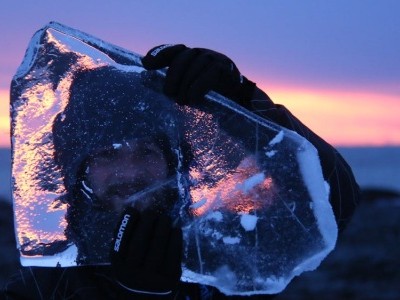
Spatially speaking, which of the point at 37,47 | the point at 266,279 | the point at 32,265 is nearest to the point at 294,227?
the point at 266,279

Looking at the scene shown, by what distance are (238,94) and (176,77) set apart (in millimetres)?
350

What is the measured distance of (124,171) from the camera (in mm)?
1899

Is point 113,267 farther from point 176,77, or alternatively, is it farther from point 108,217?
point 176,77

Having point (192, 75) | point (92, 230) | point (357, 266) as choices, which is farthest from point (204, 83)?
point (357, 266)

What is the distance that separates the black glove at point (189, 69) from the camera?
1771mm

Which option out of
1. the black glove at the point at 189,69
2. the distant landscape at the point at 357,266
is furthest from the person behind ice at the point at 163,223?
the distant landscape at the point at 357,266

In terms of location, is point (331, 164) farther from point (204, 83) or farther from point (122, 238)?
point (122, 238)

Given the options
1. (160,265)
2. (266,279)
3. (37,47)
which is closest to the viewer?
(160,265)

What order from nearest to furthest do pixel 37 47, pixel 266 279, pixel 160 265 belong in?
pixel 160 265 → pixel 266 279 → pixel 37 47

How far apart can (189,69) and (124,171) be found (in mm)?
348

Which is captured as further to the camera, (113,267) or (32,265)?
(32,265)

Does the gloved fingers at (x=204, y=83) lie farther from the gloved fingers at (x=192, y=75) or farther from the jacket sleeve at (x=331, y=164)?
the jacket sleeve at (x=331, y=164)

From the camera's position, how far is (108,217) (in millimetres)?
1951

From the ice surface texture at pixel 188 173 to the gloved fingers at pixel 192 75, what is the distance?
0.13m
